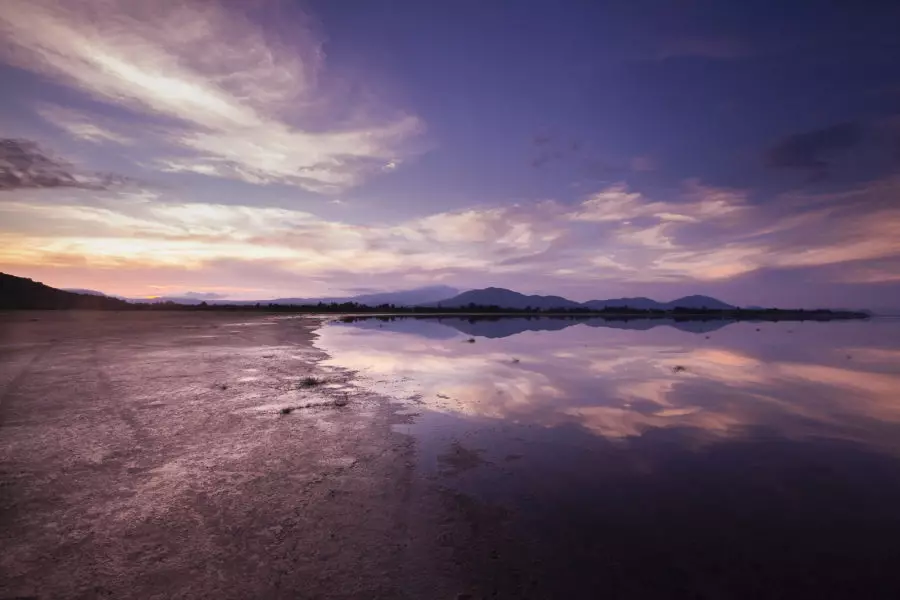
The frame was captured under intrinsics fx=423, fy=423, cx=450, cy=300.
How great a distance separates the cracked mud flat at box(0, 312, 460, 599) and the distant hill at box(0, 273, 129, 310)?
12484 cm

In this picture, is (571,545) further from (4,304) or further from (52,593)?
(4,304)

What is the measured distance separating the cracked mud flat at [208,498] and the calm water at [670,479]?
141cm

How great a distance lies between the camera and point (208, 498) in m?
8.12

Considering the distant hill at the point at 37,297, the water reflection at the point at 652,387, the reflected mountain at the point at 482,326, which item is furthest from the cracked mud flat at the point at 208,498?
the distant hill at the point at 37,297

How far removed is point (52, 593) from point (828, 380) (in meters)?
31.5

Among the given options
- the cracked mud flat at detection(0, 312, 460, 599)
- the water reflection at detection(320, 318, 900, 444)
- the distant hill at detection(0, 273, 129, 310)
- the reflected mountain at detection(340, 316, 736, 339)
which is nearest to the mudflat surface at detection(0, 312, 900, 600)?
the cracked mud flat at detection(0, 312, 460, 599)

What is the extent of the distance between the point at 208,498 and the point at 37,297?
146466mm

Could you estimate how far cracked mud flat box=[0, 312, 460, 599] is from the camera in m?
5.75

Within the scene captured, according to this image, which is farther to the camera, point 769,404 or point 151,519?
point 769,404

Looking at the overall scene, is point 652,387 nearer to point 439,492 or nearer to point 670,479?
point 670,479

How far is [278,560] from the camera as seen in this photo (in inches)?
243

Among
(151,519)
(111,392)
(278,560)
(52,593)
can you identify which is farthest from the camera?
(111,392)

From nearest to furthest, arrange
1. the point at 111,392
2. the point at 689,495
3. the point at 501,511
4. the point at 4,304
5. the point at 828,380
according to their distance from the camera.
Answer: the point at 501,511 < the point at 689,495 < the point at 111,392 < the point at 828,380 < the point at 4,304

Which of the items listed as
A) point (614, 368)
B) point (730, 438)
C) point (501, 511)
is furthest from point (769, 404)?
point (501, 511)
